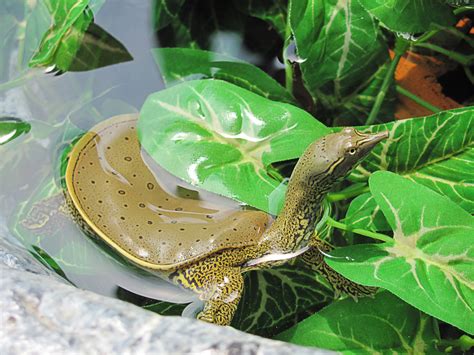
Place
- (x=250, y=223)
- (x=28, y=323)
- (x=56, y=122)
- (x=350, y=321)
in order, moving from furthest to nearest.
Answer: (x=56, y=122) < (x=250, y=223) < (x=350, y=321) < (x=28, y=323)

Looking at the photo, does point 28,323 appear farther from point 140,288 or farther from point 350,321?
point 350,321

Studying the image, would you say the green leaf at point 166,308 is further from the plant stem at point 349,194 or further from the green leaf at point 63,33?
the green leaf at point 63,33

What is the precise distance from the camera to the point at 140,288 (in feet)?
5.30

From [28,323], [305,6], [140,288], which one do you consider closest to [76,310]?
[28,323]

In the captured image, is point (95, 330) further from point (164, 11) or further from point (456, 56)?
point (456, 56)

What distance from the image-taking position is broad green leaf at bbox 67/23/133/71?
1979 millimetres

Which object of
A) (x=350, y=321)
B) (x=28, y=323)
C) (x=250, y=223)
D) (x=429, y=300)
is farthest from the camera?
(x=250, y=223)

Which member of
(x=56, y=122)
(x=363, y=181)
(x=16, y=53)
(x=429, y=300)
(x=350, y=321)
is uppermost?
(x=16, y=53)

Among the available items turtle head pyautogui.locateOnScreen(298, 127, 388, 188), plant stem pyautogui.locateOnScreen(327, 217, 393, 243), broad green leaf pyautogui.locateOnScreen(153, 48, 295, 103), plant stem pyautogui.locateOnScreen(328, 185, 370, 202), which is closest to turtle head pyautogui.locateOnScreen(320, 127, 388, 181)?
turtle head pyautogui.locateOnScreen(298, 127, 388, 188)

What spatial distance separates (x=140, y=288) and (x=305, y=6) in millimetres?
807

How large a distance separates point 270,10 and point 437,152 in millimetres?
780

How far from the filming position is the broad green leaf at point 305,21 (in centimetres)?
160

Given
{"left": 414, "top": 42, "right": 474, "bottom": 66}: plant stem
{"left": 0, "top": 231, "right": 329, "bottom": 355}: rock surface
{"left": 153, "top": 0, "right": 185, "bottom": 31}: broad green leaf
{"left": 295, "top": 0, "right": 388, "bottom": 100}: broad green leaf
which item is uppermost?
{"left": 153, "top": 0, "right": 185, "bottom": 31}: broad green leaf

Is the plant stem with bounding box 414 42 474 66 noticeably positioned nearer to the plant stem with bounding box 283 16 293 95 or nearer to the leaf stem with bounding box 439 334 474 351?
the plant stem with bounding box 283 16 293 95
